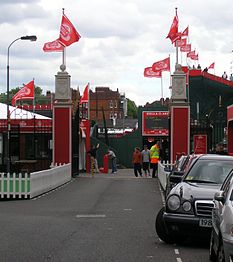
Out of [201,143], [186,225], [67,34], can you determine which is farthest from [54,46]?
[186,225]

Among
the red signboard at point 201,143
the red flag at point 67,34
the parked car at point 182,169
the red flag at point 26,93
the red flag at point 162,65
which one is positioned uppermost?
the red flag at point 67,34

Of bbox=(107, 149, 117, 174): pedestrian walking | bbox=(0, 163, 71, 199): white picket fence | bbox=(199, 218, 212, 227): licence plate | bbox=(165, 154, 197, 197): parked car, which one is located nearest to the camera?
bbox=(199, 218, 212, 227): licence plate

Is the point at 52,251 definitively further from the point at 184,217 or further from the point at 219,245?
the point at 219,245

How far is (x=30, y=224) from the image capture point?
546 inches

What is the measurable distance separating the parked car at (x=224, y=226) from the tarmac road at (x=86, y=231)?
1.14 metres

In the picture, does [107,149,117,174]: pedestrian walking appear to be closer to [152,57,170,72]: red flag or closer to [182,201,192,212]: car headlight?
[152,57,170,72]: red flag

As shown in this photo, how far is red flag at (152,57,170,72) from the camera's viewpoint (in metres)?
38.0

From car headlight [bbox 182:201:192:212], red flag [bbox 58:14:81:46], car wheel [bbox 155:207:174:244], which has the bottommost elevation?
Result: car wheel [bbox 155:207:174:244]

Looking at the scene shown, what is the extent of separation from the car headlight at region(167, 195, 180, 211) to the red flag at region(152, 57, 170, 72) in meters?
28.0

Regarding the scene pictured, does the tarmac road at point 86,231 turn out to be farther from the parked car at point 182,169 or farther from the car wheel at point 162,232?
the parked car at point 182,169

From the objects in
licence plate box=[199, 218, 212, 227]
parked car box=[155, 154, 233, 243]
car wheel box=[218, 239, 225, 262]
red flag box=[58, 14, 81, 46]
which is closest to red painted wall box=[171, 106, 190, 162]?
red flag box=[58, 14, 81, 46]

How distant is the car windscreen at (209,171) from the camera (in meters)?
11.6

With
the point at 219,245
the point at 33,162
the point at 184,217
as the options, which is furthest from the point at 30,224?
the point at 33,162

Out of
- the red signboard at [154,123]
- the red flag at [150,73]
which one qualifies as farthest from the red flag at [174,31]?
the red signboard at [154,123]
